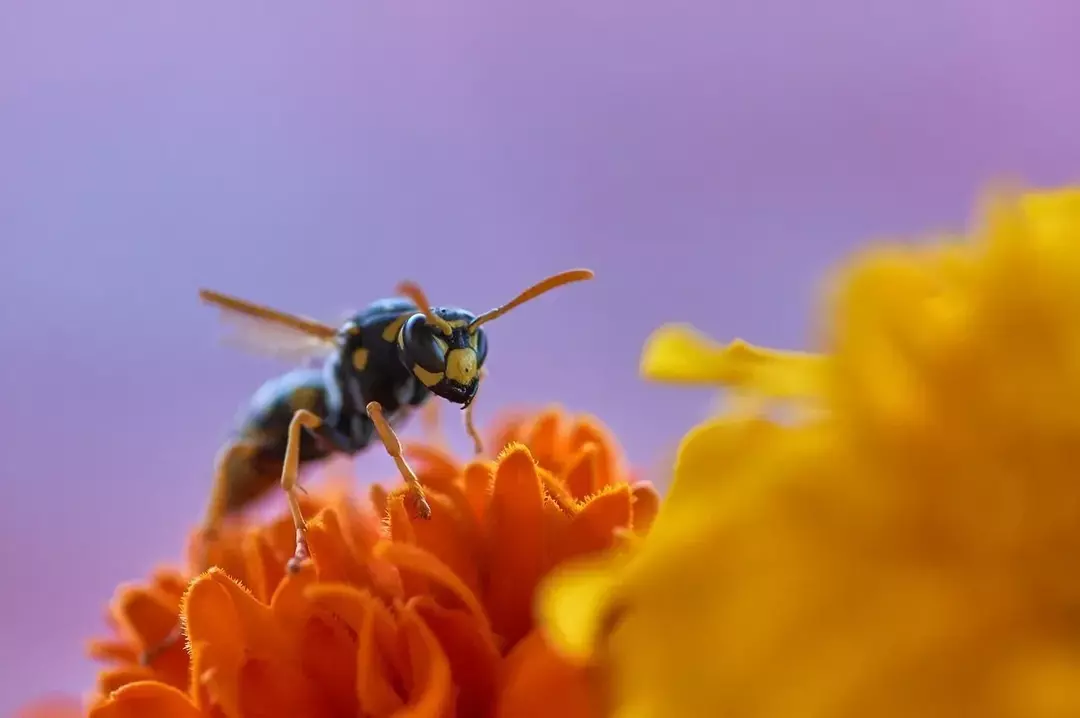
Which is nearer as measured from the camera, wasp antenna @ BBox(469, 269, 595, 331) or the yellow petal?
the yellow petal

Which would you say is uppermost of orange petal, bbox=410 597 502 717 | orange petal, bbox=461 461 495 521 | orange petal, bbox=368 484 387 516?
orange petal, bbox=368 484 387 516

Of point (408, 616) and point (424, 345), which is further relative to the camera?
point (424, 345)

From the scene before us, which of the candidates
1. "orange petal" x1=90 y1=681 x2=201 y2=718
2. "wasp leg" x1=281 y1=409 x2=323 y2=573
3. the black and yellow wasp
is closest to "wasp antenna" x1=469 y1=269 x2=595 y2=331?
the black and yellow wasp

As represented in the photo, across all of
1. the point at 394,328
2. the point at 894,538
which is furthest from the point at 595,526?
the point at 394,328

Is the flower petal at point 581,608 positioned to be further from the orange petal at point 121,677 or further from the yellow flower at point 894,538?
the orange petal at point 121,677

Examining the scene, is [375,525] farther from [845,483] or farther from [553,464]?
[845,483]

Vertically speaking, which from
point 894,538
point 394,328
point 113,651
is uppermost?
point 394,328

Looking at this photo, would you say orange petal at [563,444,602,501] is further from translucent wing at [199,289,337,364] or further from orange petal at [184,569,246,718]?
translucent wing at [199,289,337,364]

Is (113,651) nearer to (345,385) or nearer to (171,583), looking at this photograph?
(171,583)
